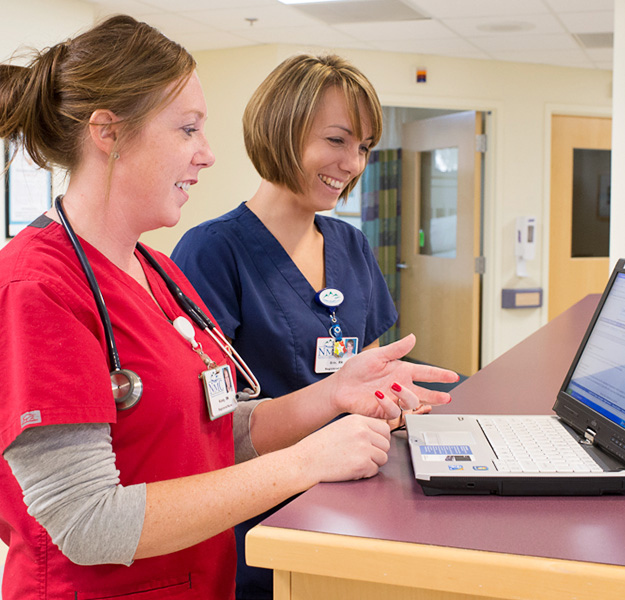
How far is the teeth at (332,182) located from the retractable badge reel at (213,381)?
0.64 meters

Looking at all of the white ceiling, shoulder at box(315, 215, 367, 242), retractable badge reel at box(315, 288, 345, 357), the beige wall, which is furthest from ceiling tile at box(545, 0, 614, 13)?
retractable badge reel at box(315, 288, 345, 357)

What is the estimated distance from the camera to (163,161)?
3.40 ft

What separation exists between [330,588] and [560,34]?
4564 mm

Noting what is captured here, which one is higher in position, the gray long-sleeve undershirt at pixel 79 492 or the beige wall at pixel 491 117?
the beige wall at pixel 491 117

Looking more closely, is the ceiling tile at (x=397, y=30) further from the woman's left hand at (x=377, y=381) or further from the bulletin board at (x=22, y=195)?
the woman's left hand at (x=377, y=381)

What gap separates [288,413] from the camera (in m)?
1.31

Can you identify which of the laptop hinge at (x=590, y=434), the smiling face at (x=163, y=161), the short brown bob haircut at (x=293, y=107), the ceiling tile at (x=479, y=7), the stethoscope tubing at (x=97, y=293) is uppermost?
the ceiling tile at (x=479, y=7)

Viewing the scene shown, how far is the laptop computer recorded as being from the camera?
874 millimetres

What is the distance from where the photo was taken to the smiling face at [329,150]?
1588mm

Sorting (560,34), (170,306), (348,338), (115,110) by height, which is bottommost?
(348,338)

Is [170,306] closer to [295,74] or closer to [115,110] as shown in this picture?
[115,110]

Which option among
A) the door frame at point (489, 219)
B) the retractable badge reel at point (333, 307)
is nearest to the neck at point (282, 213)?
the retractable badge reel at point (333, 307)

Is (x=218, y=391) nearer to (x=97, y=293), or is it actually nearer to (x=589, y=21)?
(x=97, y=293)

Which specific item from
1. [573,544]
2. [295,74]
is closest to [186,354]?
[573,544]
